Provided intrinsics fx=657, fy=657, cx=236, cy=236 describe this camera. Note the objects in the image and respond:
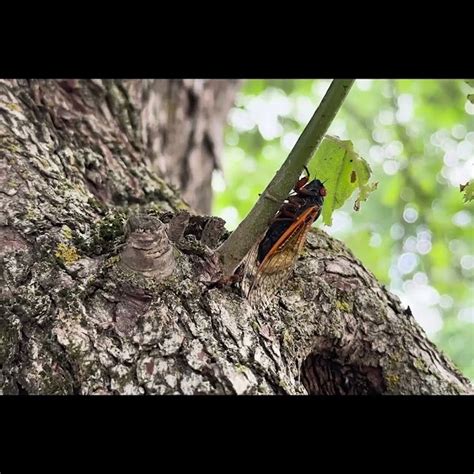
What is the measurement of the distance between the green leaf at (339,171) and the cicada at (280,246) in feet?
0.09

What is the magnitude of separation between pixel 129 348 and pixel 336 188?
1.96ft

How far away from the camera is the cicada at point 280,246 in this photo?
1387mm

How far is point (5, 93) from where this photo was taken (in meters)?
1.92

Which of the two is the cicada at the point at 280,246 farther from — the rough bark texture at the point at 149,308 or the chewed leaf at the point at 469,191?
the chewed leaf at the point at 469,191

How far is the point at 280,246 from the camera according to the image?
1411mm

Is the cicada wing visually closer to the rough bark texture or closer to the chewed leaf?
the rough bark texture

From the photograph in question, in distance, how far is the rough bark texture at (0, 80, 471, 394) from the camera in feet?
3.96

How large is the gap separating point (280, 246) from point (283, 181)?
192 millimetres

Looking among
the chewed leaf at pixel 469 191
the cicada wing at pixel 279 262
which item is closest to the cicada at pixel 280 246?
the cicada wing at pixel 279 262

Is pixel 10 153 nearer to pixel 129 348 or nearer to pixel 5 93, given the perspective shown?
pixel 5 93

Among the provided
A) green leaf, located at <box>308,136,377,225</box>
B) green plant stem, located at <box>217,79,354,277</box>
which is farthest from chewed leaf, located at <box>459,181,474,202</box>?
green plant stem, located at <box>217,79,354,277</box>

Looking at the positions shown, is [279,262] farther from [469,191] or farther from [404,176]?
[404,176]

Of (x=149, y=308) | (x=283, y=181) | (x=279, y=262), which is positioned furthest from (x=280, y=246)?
(x=149, y=308)
